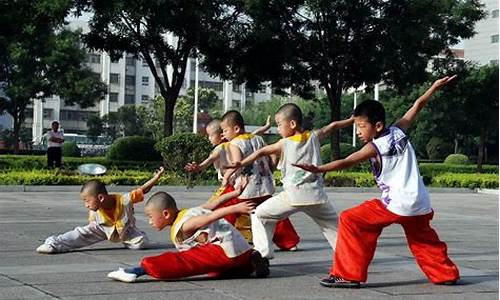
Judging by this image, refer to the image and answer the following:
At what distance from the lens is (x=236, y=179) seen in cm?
902

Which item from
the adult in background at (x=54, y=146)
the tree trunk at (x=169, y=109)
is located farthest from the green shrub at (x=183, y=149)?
the tree trunk at (x=169, y=109)

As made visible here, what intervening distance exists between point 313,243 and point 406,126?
10.7 ft

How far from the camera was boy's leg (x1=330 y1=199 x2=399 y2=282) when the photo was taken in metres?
6.76

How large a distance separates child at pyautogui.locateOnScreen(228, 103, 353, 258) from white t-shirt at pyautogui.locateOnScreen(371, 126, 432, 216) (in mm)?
804

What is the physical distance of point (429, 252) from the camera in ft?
23.0

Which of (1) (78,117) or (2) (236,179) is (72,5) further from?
(1) (78,117)

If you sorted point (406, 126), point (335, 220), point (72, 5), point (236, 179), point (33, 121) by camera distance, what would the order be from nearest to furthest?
point (406, 126) < point (335, 220) < point (236, 179) < point (72, 5) < point (33, 121)

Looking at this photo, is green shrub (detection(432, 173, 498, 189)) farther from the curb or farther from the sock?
A: the sock

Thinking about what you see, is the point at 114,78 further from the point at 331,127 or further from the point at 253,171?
the point at 331,127

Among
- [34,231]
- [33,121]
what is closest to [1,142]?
[33,121]

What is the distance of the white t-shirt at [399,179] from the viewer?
6.81m

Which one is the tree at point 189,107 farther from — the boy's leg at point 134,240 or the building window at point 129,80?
the boy's leg at point 134,240

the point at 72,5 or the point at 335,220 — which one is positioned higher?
the point at 72,5

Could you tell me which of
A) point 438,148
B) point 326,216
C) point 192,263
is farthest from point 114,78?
point 192,263
